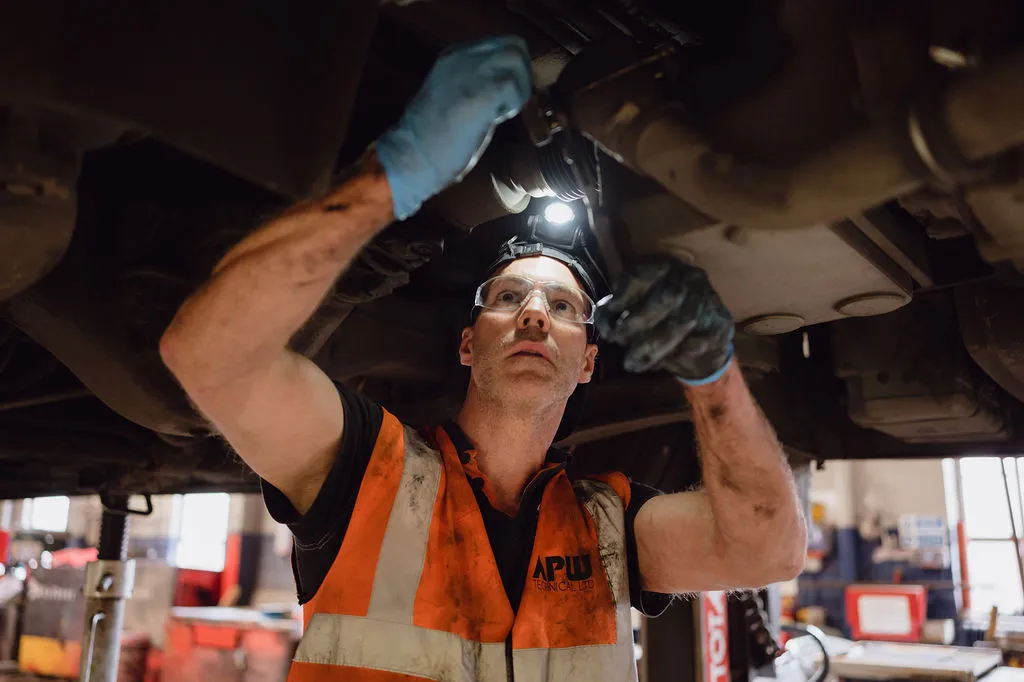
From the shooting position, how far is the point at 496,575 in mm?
1554

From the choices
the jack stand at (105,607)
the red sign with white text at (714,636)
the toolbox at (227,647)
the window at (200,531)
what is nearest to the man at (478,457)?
the red sign with white text at (714,636)

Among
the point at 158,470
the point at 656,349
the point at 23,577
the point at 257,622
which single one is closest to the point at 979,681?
the point at 656,349

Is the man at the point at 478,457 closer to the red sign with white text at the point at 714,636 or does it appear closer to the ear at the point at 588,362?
the ear at the point at 588,362

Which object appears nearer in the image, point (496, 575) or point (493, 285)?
point (496, 575)

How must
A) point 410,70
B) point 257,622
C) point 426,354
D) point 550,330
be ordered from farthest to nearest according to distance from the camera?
point 257,622
point 426,354
point 550,330
point 410,70

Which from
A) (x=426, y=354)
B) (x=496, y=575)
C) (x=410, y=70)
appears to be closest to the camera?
(x=410, y=70)

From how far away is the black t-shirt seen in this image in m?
1.45

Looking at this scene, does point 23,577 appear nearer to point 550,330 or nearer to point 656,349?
point 550,330

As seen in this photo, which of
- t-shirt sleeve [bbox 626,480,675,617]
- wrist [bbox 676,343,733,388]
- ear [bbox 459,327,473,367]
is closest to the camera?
wrist [bbox 676,343,733,388]

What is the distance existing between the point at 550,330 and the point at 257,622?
5.61m

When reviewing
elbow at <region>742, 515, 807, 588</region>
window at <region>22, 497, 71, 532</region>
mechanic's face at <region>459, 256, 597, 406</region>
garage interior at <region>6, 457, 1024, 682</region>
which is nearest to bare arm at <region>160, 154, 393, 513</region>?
mechanic's face at <region>459, 256, 597, 406</region>

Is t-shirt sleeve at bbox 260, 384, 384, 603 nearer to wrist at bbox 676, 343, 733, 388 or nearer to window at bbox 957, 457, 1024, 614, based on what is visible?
wrist at bbox 676, 343, 733, 388

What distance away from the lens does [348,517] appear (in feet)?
4.87

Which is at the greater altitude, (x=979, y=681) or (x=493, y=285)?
(x=493, y=285)
